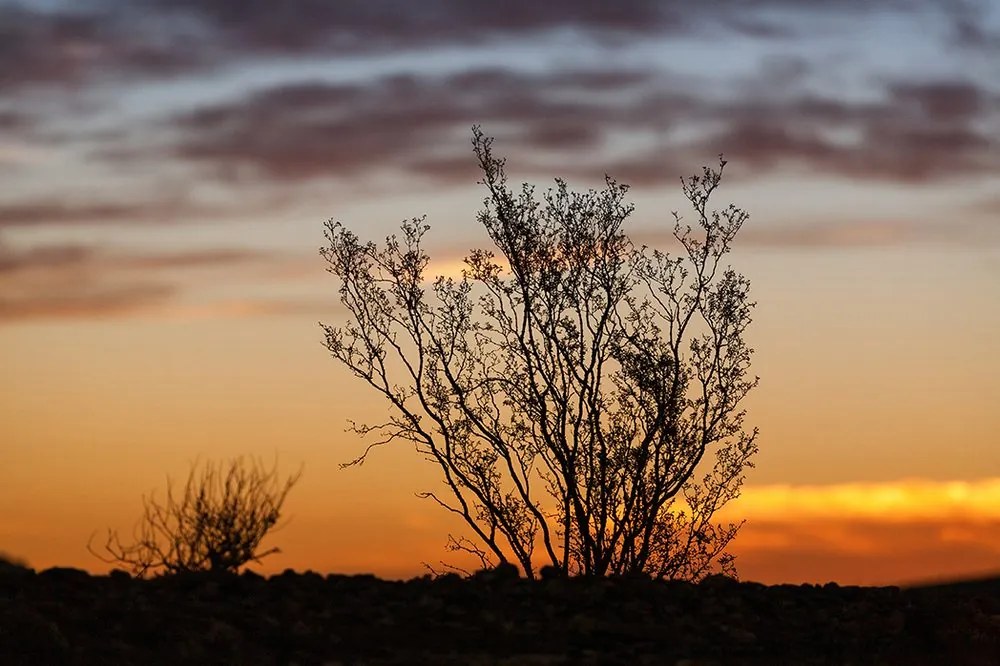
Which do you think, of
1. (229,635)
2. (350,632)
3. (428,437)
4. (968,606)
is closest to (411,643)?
(350,632)

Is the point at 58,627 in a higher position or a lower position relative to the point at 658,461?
lower

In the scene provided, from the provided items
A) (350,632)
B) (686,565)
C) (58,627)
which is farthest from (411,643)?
(686,565)

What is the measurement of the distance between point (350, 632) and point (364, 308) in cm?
1139

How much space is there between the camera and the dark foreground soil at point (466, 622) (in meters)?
12.9

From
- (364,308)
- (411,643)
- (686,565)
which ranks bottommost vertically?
(411,643)

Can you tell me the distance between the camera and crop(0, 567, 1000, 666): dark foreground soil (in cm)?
1292

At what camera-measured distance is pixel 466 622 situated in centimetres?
1415

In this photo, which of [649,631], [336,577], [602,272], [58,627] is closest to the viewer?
[58,627]

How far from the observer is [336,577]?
50.3 ft

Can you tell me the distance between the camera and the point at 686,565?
25.1 metres

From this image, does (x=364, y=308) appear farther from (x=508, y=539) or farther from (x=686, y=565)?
(x=686, y=565)

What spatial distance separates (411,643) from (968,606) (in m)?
6.93

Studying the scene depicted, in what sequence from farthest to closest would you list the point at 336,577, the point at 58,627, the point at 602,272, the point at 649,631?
the point at 602,272
the point at 336,577
the point at 649,631
the point at 58,627

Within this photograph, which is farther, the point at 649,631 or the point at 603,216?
the point at 603,216
